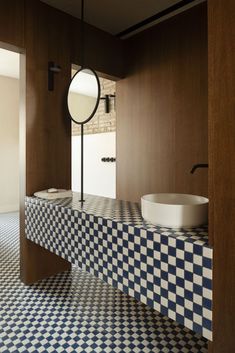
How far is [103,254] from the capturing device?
1573mm

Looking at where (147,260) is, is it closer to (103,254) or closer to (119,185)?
(103,254)

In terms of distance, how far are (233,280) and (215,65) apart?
0.79 metres

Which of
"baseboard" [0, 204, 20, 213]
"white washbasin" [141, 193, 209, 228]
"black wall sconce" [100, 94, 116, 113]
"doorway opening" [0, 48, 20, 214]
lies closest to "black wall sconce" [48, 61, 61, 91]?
"white washbasin" [141, 193, 209, 228]

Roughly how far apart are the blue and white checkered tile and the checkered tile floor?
422 mm

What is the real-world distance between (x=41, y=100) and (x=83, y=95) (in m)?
0.38

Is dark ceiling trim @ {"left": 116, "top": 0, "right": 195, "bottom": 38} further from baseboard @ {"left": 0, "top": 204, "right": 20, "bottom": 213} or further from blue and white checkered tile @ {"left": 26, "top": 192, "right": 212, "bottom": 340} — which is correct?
baseboard @ {"left": 0, "top": 204, "right": 20, "bottom": 213}

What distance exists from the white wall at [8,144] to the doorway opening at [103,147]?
67.7 inches

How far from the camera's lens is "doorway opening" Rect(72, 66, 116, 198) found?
13.9 ft

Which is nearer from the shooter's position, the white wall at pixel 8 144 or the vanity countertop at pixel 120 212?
the vanity countertop at pixel 120 212

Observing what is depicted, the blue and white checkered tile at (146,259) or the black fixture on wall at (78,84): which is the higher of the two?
the black fixture on wall at (78,84)

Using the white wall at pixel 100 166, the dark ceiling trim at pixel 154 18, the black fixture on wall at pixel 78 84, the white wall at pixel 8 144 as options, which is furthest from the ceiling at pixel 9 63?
the black fixture on wall at pixel 78 84

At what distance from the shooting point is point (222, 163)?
100cm

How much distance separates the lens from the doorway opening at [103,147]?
167 inches

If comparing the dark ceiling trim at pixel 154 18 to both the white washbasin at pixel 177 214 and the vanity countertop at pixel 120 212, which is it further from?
the white washbasin at pixel 177 214
